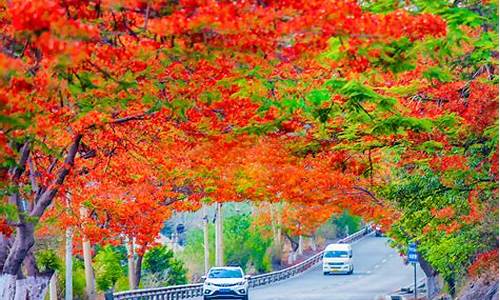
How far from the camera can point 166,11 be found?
1569 centimetres

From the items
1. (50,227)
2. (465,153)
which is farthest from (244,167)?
(465,153)

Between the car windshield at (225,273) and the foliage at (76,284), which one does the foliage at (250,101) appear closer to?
the foliage at (76,284)

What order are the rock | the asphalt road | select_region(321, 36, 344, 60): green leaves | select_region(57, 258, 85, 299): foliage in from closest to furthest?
select_region(321, 36, 344, 60): green leaves → the rock → select_region(57, 258, 85, 299): foliage → the asphalt road

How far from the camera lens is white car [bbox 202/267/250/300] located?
47.0 metres

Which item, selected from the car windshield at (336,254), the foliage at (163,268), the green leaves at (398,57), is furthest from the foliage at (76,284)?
the car windshield at (336,254)

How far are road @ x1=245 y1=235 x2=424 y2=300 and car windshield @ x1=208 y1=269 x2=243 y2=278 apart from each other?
12.1 feet

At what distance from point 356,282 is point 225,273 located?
58.5ft

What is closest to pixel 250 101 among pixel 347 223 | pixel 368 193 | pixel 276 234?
pixel 368 193

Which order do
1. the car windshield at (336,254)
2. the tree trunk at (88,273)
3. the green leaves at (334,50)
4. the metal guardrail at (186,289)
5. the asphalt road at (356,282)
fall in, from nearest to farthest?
1. the green leaves at (334,50)
2. the tree trunk at (88,273)
3. the metal guardrail at (186,289)
4. the asphalt road at (356,282)
5. the car windshield at (336,254)

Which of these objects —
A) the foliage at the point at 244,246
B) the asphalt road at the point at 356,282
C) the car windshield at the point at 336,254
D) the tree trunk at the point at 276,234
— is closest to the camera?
the asphalt road at the point at 356,282

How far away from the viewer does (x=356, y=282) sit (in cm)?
6419

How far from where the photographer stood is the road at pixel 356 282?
175ft

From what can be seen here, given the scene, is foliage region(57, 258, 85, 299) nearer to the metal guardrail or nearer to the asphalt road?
the metal guardrail

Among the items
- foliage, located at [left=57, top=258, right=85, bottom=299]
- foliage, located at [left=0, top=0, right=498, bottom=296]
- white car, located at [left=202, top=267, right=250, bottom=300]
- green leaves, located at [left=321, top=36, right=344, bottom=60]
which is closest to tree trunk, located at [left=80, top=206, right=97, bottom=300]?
foliage, located at [left=57, top=258, right=85, bottom=299]
